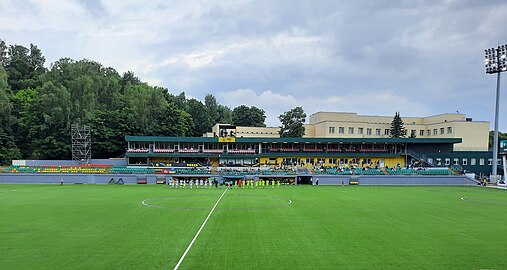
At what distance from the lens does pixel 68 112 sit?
6288 cm

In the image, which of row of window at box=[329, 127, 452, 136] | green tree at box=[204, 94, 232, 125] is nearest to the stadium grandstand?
row of window at box=[329, 127, 452, 136]

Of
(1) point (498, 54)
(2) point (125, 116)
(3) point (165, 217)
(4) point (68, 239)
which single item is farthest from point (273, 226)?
(2) point (125, 116)

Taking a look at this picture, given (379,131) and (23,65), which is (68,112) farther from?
(379,131)

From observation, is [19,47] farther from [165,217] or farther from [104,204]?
[165,217]

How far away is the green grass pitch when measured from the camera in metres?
12.4

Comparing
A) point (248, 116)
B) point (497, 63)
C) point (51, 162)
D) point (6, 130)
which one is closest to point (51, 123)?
point (51, 162)

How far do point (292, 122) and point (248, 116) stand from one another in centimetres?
1960

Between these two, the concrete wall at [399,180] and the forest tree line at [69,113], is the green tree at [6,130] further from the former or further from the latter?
the concrete wall at [399,180]

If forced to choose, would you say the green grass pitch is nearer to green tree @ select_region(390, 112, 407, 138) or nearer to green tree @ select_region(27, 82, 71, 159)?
green tree @ select_region(27, 82, 71, 159)

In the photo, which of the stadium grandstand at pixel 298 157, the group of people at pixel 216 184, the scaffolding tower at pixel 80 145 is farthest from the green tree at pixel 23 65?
the group of people at pixel 216 184

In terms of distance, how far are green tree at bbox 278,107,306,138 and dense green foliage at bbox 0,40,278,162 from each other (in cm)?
2178

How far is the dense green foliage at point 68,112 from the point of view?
2469 inches

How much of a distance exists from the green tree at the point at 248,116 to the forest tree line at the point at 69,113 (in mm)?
15096

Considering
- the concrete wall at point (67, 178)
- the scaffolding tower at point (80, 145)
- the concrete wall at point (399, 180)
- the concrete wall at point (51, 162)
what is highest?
the scaffolding tower at point (80, 145)
